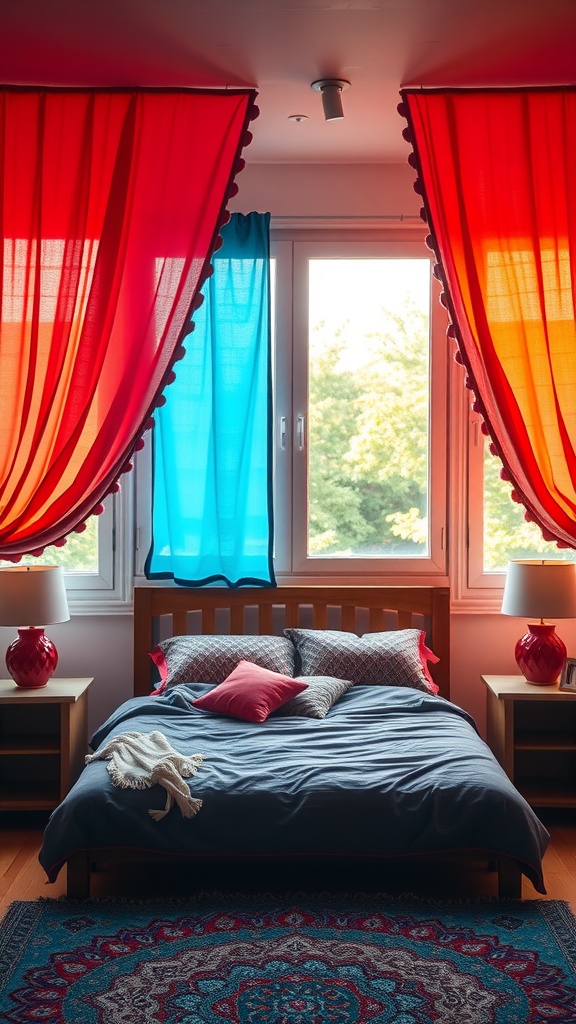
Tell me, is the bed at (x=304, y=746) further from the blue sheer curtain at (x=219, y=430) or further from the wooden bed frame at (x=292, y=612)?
the blue sheer curtain at (x=219, y=430)

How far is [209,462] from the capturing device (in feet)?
13.8

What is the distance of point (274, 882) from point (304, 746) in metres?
0.46

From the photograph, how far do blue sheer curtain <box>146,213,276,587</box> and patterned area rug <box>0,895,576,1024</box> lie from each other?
159 cm

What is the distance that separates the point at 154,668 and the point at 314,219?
6.98ft

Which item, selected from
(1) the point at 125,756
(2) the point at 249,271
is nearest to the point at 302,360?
(2) the point at 249,271

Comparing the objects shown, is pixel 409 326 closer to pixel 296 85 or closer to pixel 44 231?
pixel 296 85

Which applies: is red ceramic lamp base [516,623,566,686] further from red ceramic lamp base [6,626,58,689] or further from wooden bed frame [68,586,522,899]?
red ceramic lamp base [6,626,58,689]

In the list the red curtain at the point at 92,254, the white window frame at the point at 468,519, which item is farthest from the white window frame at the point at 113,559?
the white window frame at the point at 468,519

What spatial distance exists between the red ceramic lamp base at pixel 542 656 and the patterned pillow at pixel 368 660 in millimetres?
388

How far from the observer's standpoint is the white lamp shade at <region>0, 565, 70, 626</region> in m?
3.73

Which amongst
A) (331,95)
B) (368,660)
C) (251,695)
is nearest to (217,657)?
(251,695)

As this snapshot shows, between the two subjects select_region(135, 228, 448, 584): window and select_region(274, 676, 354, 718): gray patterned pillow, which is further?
select_region(135, 228, 448, 584): window

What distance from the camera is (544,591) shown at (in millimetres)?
3805

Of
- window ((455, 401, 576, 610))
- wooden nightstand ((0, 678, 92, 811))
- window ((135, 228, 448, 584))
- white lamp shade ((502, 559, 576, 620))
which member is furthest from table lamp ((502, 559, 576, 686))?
wooden nightstand ((0, 678, 92, 811))
